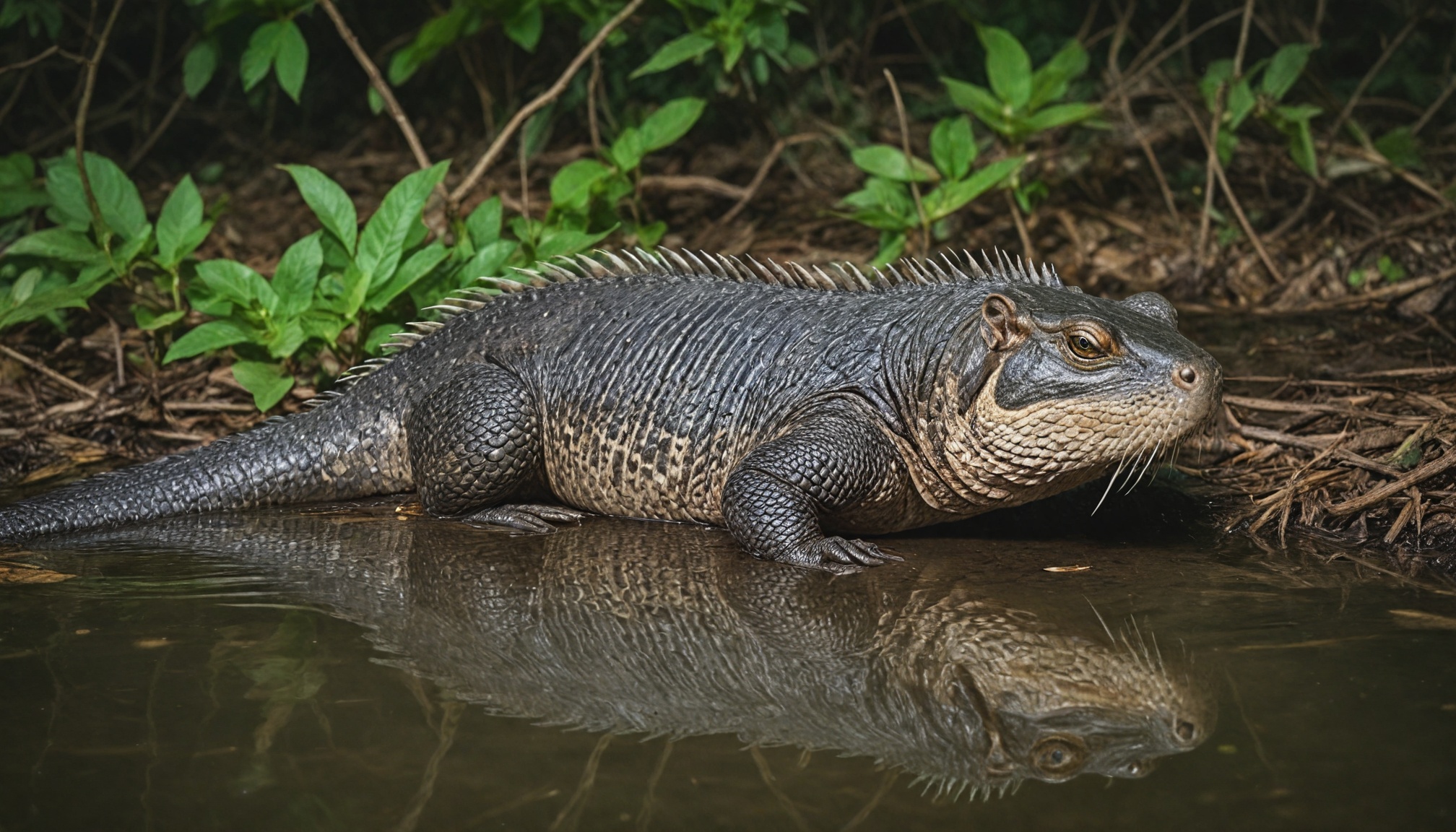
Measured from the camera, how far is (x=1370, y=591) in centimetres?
438

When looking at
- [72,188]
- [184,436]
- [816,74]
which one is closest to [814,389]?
[184,436]

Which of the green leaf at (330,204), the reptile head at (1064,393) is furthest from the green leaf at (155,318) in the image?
the reptile head at (1064,393)

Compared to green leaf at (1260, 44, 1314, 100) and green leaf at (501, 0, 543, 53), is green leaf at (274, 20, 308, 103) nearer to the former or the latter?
green leaf at (501, 0, 543, 53)

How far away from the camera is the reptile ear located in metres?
4.88

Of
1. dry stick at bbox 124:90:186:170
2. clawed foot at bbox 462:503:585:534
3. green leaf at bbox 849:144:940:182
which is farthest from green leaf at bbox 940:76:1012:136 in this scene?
dry stick at bbox 124:90:186:170

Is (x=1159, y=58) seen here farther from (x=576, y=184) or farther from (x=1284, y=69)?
(x=576, y=184)

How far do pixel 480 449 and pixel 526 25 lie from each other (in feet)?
13.5

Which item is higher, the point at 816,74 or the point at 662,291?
the point at 816,74

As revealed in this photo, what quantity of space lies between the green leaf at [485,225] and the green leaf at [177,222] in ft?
5.22

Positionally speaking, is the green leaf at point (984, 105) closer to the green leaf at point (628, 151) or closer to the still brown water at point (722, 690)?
the green leaf at point (628, 151)

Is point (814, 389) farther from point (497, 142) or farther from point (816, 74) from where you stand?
point (816, 74)

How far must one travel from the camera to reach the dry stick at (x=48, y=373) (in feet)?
22.6

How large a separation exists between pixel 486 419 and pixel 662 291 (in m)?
1.14

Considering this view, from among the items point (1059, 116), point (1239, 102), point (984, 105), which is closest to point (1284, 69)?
point (1239, 102)
